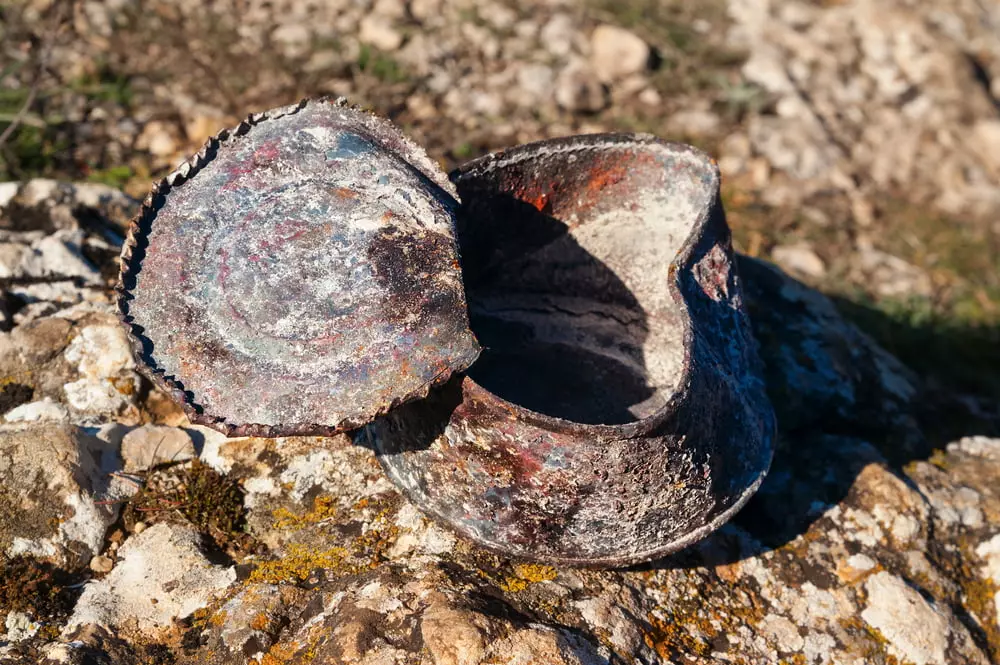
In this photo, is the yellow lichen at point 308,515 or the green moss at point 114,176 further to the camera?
the green moss at point 114,176

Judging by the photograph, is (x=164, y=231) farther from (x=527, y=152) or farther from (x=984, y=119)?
(x=984, y=119)

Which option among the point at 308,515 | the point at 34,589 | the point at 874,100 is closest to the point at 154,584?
the point at 34,589

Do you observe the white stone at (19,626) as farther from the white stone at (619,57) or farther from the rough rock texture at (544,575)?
the white stone at (619,57)

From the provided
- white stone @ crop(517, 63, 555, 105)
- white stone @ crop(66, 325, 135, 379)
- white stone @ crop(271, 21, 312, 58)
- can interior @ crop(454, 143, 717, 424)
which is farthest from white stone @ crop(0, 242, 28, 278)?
white stone @ crop(517, 63, 555, 105)

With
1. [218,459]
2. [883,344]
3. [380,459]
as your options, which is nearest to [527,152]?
[380,459]

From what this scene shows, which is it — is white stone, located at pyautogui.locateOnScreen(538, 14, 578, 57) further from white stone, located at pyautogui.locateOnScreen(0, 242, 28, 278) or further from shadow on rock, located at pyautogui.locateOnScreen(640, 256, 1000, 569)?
white stone, located at pyautogui.locateOnScreen(0, 242, 28, 278)

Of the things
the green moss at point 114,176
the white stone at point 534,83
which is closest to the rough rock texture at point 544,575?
the green moss at point 114,176
